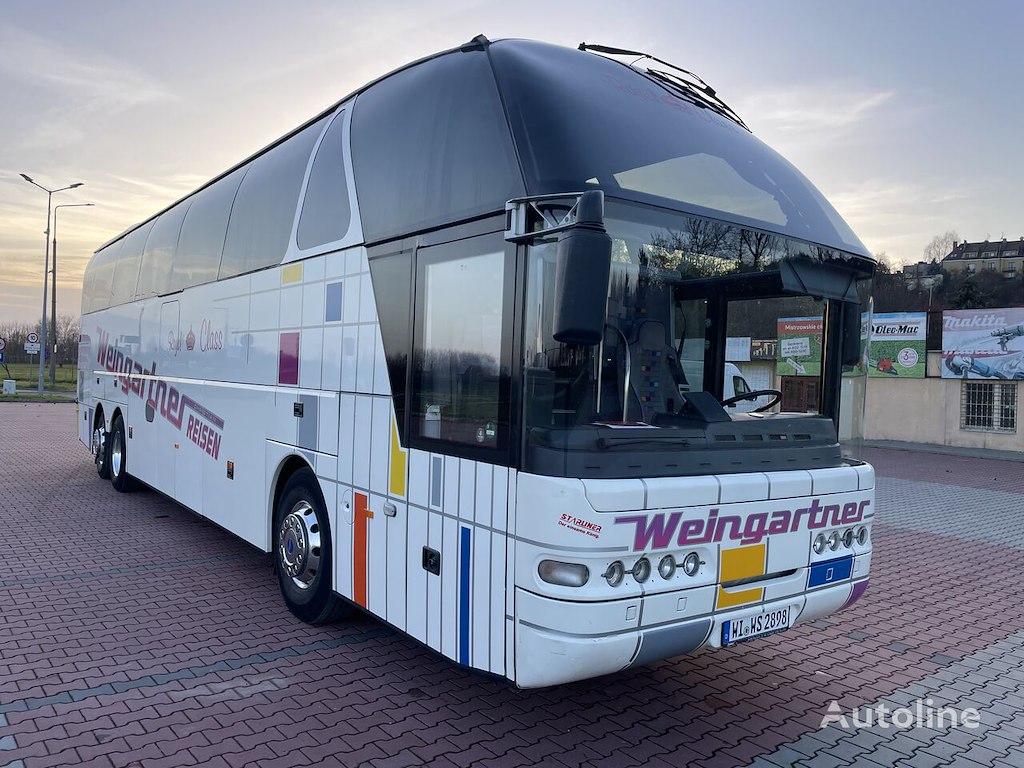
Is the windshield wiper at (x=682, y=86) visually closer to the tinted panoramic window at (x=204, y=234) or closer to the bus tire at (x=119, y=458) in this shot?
the tinted panoramic window at (x=204, y=234)

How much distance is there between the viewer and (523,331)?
12.1ft

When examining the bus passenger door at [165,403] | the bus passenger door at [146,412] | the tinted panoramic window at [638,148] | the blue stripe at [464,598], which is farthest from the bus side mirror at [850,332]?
the bus passenger door at [146,412]

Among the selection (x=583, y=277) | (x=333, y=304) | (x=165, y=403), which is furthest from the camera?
(x=165, y=403)

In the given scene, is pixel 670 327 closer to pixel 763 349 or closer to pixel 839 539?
pixel 763 349

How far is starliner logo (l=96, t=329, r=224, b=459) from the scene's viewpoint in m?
7.76

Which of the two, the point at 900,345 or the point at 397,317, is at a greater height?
the point at 900,345

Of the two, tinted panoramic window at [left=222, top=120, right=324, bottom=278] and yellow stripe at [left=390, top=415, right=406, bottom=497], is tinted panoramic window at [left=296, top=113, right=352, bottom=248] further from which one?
yellow stripe at [left=390, top=415, right=406, bottom=497]

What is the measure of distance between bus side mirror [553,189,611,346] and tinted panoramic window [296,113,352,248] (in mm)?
2515

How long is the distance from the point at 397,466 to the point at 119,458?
8531mm

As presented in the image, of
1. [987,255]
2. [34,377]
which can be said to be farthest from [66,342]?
[987,255]

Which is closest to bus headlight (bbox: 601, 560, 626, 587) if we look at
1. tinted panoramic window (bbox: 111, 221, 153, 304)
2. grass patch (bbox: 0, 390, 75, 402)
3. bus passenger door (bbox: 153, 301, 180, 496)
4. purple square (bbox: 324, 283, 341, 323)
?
purple square (bbox: 324, 283, 341, 323)

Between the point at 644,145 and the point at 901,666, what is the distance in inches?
160

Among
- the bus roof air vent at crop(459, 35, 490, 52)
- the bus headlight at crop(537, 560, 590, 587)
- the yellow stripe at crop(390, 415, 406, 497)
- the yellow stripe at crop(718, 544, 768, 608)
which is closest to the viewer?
the bus headlight at crop(537, 560, 590, 587)

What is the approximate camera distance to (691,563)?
12.6 feet
